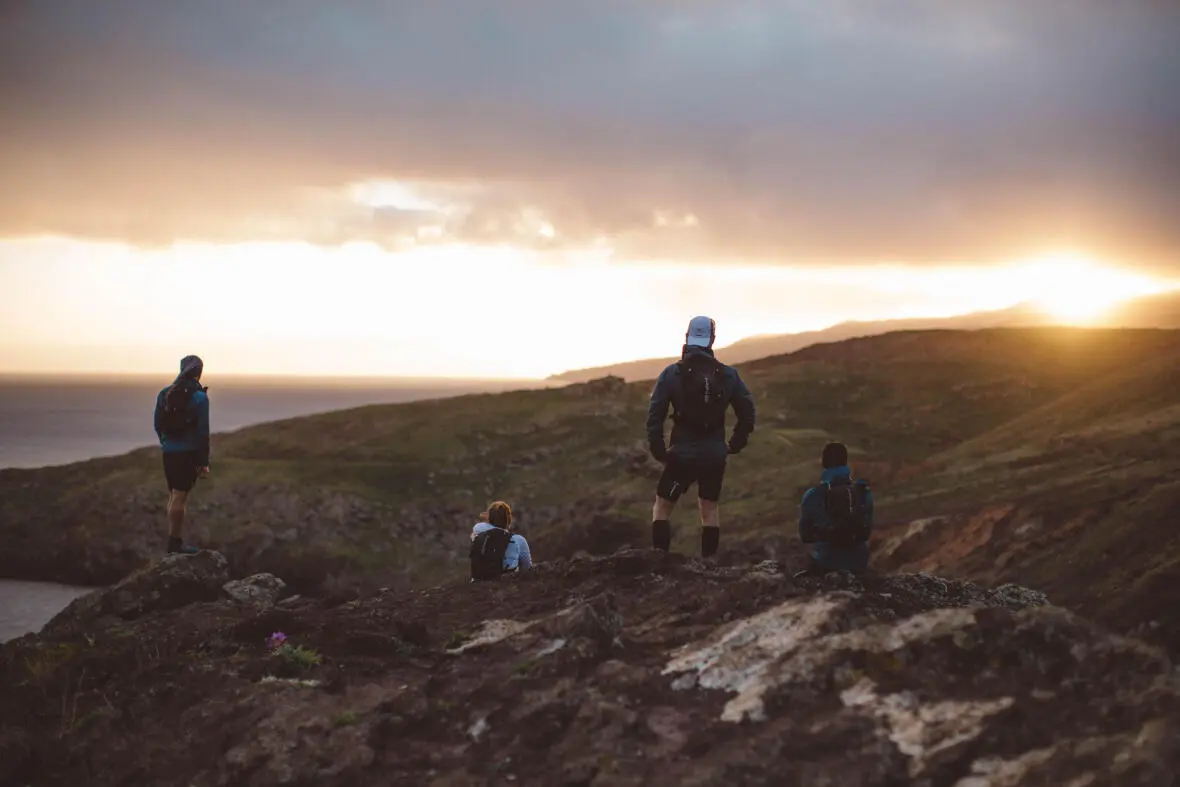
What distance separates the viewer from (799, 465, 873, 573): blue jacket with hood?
483 inches

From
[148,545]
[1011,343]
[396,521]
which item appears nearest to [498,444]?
[396,521]

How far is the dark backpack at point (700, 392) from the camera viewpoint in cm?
1359

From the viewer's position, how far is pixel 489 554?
15086 mm

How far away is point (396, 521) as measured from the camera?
59594 millimetres

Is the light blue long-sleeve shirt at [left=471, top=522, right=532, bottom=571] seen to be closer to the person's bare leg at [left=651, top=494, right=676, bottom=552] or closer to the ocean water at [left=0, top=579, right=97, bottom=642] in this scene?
the person's bare leg at [left=651, top=494, right=676, bottom=552]

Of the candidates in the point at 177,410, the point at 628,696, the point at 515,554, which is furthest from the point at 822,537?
the point at 177,410

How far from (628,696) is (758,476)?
148 feet

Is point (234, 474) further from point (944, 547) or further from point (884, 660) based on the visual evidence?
point (884, 660)

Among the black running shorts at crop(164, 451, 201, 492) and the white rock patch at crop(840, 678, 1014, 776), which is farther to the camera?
the black running shorts at crop(164, 451, 201, 492)

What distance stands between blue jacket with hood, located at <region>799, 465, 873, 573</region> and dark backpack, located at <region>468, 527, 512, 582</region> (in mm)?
5285

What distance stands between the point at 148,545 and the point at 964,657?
62.8 meters

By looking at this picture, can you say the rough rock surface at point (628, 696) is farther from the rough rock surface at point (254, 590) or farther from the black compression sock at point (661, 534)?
the rough rock surface at point (254, 590)

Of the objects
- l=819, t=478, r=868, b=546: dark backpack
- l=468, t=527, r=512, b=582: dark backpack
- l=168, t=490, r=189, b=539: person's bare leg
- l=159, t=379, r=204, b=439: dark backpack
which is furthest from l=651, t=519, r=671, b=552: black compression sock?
l=168, t=490, r=189, b=539: person's bare leg

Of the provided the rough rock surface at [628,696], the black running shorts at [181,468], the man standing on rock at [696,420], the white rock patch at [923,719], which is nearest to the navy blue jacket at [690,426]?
the man standing on rock at [696,420]
